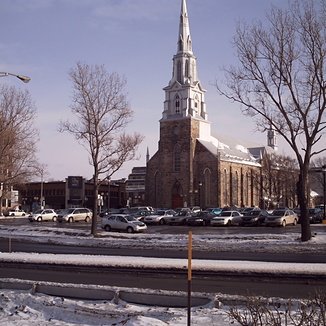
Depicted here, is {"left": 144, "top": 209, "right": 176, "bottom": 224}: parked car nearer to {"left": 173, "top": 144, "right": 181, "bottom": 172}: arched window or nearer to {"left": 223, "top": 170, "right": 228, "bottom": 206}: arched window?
{"left": 173, "top": 144, "right": 181, "bottom": 172}: arched window

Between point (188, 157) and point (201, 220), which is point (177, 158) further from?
point (201, 220)

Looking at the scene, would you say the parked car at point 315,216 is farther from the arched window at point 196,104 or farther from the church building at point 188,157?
the arched window at point 196,104

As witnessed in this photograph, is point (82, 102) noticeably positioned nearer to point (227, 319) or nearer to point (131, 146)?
point (131, 146)

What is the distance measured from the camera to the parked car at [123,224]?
35.7 m

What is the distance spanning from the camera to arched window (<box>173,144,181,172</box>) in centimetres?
8025

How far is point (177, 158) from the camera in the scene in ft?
265

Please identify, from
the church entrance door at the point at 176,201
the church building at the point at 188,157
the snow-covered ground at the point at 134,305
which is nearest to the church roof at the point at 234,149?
the church building at the point at 188,157

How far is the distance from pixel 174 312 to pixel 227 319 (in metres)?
1.19

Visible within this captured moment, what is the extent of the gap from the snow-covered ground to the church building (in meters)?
48.9

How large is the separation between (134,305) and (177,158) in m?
71.1

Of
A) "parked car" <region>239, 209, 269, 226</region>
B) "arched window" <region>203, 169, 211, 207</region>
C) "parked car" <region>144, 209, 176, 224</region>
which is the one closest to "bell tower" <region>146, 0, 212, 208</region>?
"arched window" <region>203, 169, 211, 207</region>

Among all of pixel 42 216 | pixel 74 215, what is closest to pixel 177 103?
pixel 42 216

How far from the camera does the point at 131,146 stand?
101ft

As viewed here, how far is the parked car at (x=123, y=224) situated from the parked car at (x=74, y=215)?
13.9 m
